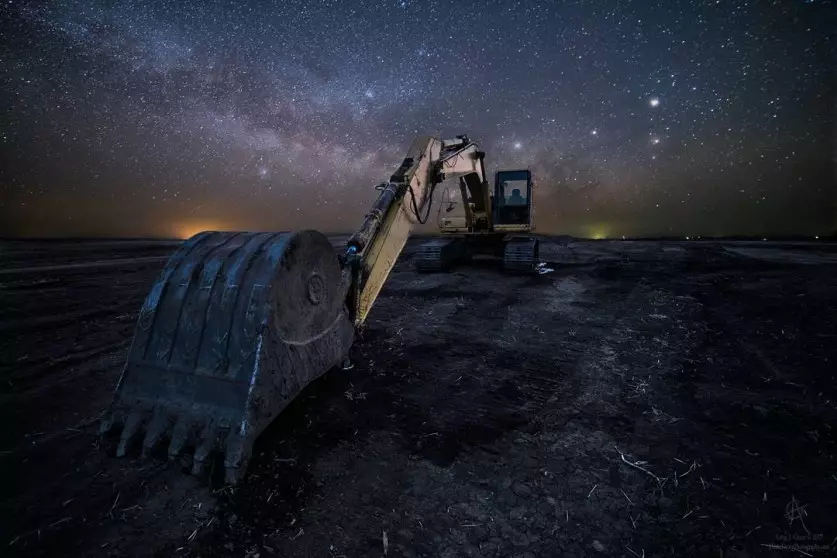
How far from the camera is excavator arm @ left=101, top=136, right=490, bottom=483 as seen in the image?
2.55 metres

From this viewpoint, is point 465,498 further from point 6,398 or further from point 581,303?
point 581,303

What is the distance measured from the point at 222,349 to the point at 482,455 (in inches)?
89.5

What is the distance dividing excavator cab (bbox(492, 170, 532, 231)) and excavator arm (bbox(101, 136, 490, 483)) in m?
9.93

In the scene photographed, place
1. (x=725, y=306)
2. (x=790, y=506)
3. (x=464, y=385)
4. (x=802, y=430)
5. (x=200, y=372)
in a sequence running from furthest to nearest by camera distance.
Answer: (x=725, y=306) < (x=464, y=385) < (x=802, y=430) < (x=200, y=372) < (x=790, y=506)

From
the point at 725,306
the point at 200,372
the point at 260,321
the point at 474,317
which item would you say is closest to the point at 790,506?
the point at 260,321

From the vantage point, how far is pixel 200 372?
2.69 meters

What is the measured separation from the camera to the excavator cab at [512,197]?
12.2m

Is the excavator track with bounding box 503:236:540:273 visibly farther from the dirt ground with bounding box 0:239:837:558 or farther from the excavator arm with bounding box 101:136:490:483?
the excavator arm with bounding box 101:136:490:483

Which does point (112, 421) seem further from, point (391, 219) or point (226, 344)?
point (391, 219)

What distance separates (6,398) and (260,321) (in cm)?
372

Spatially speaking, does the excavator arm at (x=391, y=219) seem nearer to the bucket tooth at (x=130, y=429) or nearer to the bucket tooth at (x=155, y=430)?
the bucket tooth at (x=155, y=430)

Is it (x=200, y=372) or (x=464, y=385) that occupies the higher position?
(x=200, y=372)

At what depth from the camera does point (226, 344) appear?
2.74m

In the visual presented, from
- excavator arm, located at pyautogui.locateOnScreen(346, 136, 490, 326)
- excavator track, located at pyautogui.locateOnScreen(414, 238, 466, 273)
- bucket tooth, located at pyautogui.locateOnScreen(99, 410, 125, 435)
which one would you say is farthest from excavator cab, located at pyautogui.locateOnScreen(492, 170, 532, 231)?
bucket tooth, located at pyautogui.locateOnScreen(99, 410, 125, 435)
